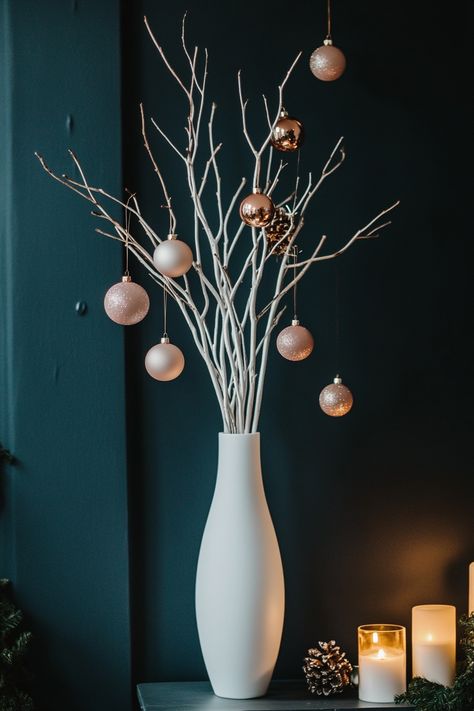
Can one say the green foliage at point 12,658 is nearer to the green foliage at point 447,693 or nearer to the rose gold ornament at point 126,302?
the rose gold ornament at point 126,302

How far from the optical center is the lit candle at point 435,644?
2299 mm

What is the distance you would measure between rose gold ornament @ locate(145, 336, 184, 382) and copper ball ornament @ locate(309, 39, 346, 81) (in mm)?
832

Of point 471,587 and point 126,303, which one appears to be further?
point 471,587

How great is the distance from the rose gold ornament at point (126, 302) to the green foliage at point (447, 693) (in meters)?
1.15

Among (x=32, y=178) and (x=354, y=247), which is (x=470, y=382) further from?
(x=32, y=178)

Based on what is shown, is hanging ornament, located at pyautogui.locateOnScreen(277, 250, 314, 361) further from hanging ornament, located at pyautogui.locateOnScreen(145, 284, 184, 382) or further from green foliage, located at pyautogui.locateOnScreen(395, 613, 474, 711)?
green foliage, located at pyautogui.locateOnScreen(395, 613, 474, 711)

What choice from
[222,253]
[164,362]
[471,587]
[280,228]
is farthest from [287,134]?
[471,587]

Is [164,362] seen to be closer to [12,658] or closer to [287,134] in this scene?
[287,134]

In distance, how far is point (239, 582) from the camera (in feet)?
7.11

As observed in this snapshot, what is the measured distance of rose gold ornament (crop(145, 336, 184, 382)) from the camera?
2199mm

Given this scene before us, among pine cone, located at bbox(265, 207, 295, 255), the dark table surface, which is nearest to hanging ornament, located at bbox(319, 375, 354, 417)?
pine cone, located at bbox(265, 207, 295, 255)

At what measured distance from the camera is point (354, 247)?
8.46ft

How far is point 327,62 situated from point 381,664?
1566mm

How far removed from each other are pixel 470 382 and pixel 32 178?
139cm
